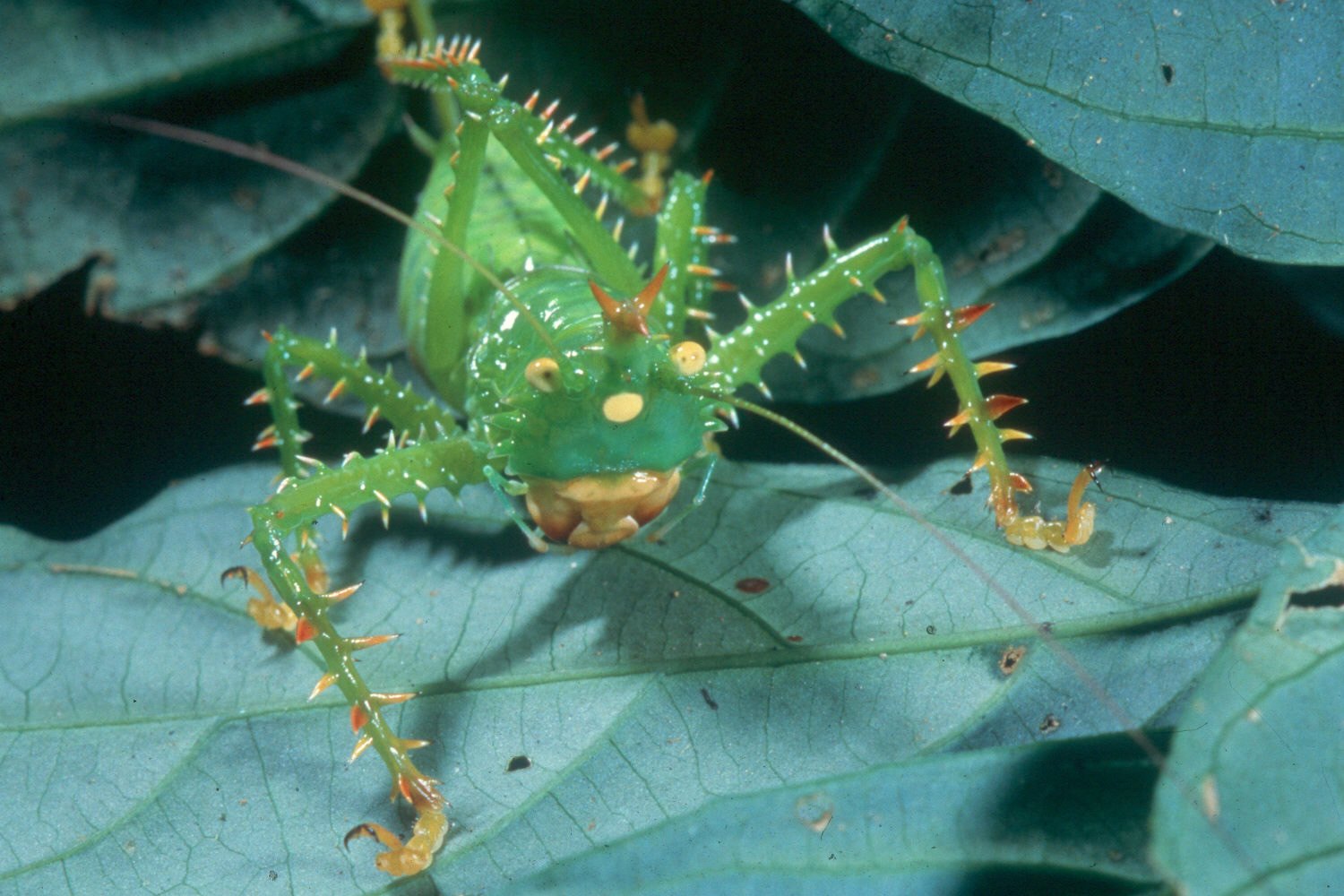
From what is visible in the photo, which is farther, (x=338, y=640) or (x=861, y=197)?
(x=861, y=197)

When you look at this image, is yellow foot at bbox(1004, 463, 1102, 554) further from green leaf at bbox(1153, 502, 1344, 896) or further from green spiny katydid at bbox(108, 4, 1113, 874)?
green leaf at bbox(1153, 502, 1344, 896)

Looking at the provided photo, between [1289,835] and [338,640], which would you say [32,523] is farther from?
[1289,835]

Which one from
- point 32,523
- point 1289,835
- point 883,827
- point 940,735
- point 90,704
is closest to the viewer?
point 1289,835

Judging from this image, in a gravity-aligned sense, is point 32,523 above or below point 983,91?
below

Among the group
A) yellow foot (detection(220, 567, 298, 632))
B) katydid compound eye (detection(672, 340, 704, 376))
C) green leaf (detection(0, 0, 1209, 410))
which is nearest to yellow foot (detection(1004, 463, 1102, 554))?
green leaf (detection(0, 0, 1209, 410))

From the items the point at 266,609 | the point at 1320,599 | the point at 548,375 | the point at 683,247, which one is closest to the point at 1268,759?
the point at 1320,599

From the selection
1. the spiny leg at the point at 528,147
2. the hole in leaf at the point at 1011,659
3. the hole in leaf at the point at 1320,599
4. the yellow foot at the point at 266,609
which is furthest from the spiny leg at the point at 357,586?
the hole in leaf at the point at 1320,599

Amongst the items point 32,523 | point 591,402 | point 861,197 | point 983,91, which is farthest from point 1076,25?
point 32,523
